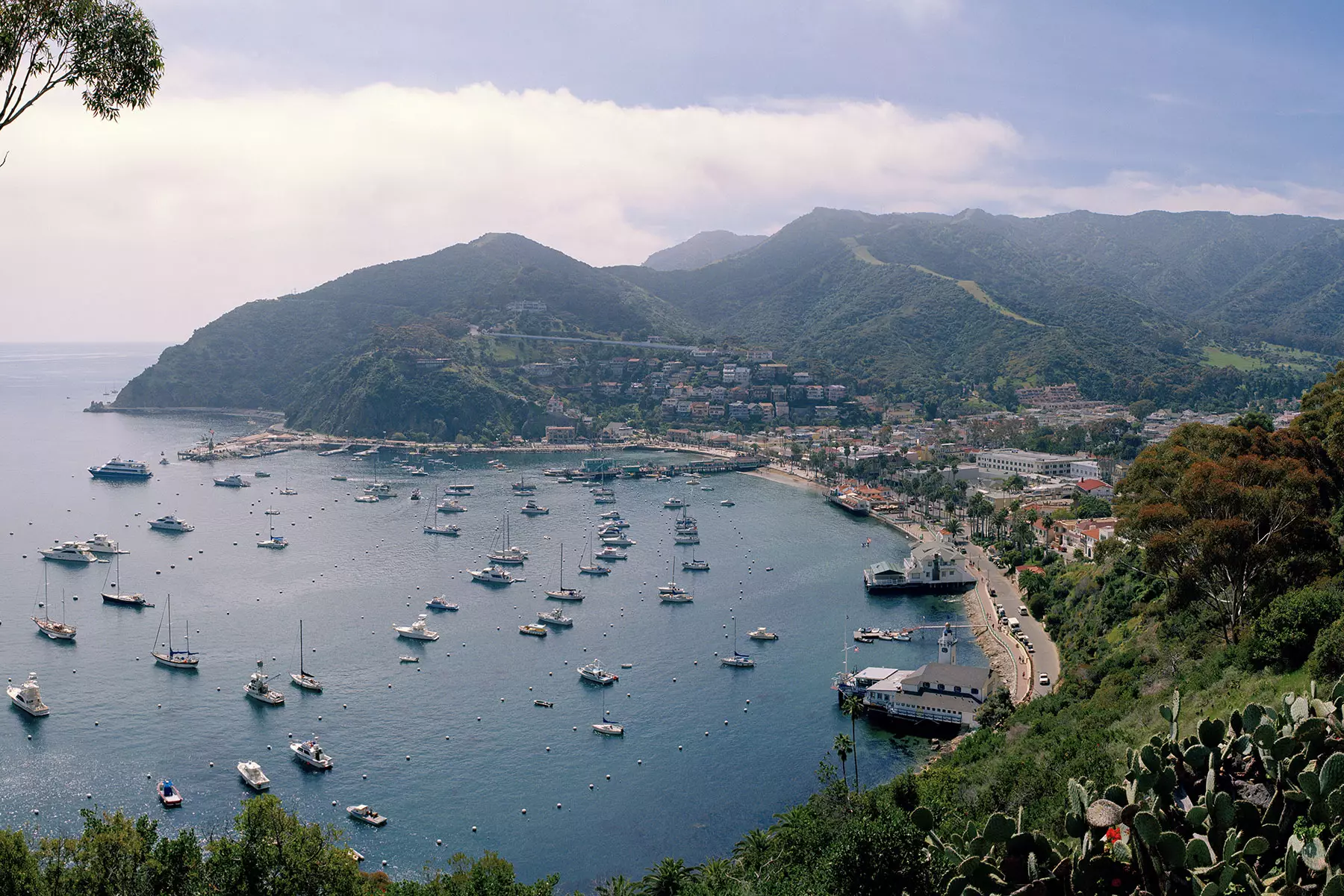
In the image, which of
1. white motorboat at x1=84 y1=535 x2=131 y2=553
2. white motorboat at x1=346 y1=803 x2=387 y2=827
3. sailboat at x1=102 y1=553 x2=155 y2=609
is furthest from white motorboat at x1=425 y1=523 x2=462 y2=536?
white motorboat at x1=346 y1=803 x2=387 y2=827

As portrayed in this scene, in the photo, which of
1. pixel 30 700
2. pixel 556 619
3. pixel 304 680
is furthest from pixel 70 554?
pixel 556 619

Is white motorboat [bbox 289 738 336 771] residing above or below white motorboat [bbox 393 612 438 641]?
below

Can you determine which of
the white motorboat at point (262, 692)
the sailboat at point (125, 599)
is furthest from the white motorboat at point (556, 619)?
the sailboat at point (125, 599)

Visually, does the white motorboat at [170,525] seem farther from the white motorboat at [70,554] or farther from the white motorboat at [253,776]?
the white motorboat at [253,776]

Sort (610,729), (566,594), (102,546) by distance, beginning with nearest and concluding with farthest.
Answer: (610,729)
(566,594)
(102,546)

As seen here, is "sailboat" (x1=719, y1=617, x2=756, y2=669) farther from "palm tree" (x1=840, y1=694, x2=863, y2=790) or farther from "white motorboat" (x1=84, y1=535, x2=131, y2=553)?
"white motorboat" (x1=84, y1=535, x2=131, y2=553)

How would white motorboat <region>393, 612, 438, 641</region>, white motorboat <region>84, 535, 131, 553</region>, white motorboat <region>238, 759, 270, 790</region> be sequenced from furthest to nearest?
white motorboat <region>84, 535, 131, 553</region>, white motorboat <region>393, 612, 438, 641</region>, white motorboat <region>238, 759, 270, 790</region>

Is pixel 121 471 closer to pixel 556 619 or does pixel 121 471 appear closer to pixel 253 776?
pixel 556 619

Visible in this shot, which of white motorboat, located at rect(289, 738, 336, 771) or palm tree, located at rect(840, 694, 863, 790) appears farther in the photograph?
white motorboat, located at rect(289, 738, 336, 771)
